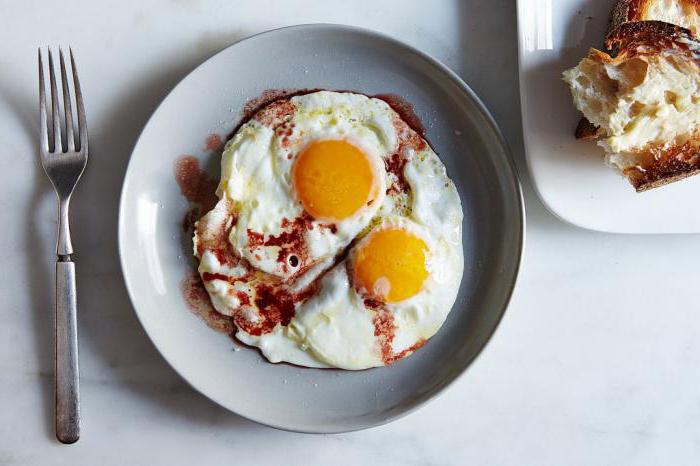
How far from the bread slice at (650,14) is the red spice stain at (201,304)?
1.41m

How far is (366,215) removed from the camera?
216 cm

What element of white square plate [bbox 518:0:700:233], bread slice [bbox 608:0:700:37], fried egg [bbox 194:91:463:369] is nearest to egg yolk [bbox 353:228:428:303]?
fried egg [bbox 194:91:463:369]

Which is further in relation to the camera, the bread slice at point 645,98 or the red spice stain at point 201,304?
the red spice stain at point 201,304

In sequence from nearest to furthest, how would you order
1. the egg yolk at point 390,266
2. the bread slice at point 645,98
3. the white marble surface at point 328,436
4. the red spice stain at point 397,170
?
the bread slice at point 645,98 → the egg yolk at point 390,266 → the red spice stain at point 397,170 → the white marble surface at point 328,436

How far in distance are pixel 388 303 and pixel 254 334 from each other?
482 mm

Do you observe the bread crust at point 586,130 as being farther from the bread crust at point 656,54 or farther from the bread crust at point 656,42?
the bread crust at point 656,42

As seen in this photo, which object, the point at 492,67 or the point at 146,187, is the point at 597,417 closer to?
the point at 492,67

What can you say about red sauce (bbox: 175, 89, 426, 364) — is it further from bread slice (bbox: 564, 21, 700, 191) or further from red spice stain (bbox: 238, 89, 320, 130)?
bread slice (bbox: 564, 21, 700, 191)

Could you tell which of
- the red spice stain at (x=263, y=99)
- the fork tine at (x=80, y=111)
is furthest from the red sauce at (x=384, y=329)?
the fork tine at (x=80, y=111)

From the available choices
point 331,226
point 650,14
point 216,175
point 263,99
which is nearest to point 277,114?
point 263,99

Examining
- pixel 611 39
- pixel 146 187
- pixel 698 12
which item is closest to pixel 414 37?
pixel 611 39

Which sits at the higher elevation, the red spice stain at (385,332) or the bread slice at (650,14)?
the bread slice at (650,14)

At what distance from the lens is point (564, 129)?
223 centimetres

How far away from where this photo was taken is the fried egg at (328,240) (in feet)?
7.00
